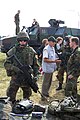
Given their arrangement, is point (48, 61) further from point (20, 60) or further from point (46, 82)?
point (20, 60)

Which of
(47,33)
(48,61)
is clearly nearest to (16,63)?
(48,61)

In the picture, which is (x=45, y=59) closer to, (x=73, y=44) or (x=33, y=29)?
(x=73, y=44)

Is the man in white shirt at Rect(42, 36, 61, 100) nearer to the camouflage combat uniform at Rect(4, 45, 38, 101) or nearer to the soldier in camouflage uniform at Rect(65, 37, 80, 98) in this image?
the soldier in camouflage uniform at Rect(65, 37, 80, 98)

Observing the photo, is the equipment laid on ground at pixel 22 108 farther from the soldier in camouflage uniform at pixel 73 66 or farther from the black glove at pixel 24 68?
the soldier in camouflage uniform at pixel 73 66

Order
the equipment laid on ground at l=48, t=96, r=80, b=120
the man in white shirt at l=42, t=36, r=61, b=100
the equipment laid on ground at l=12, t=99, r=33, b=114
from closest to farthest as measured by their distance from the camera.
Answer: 1. the equipment laid on ground at l=48, t=96, r=80, b=120
2. the equipment laid on ground at l=12, t=99, r=33, b=114
3. the man in white shirt at l=42, t=36, r=61, b=100

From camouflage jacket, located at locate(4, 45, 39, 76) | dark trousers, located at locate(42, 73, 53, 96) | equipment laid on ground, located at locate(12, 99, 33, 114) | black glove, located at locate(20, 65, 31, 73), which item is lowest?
dark trousers, located at locate(42, 73, 53, 96)

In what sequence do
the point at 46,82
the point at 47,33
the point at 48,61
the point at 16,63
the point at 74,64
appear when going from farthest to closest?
the point at 47,33 → the point at 46,82 → the point at 48,61 → the point at 74,64 → the point at 16,63

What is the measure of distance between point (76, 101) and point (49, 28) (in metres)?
12.7

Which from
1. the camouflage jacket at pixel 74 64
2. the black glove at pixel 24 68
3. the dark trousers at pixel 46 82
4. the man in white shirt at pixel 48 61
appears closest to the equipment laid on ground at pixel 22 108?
the black glove at pixel 24 68

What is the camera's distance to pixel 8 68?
5434 millimetres

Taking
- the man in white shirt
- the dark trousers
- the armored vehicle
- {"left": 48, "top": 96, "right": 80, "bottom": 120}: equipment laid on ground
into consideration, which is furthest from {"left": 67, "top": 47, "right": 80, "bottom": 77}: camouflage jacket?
the armored vehicle

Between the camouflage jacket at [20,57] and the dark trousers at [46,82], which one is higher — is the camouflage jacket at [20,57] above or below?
above

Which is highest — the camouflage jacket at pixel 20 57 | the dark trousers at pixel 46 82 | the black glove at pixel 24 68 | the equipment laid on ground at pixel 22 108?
the camouflage jacket at pixel 20 57

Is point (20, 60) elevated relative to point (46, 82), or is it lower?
elevated
